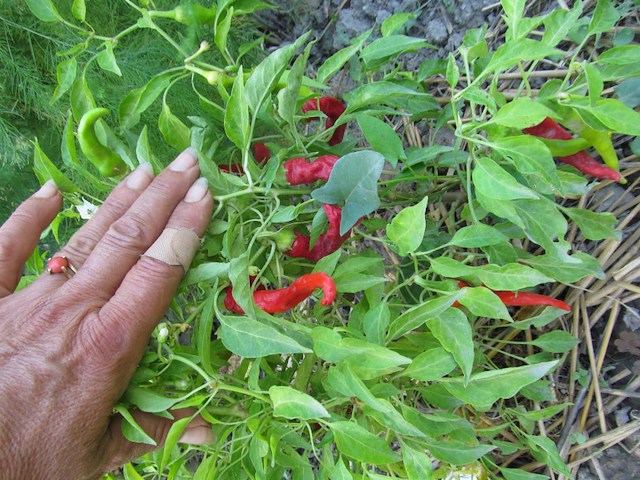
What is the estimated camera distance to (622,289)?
957mm

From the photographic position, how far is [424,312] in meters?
0.67

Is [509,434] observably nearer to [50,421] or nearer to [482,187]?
[482,187]

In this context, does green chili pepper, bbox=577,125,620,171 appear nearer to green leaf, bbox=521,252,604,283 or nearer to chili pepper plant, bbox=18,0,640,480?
chili pepper plant, bbox=18,0,640,480

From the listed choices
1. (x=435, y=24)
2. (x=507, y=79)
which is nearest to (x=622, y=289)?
(x=507, y=79)

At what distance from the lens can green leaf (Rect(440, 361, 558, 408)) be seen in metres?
0.66

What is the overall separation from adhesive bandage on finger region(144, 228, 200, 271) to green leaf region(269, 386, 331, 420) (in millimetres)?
223

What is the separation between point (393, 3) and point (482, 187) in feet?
3.10

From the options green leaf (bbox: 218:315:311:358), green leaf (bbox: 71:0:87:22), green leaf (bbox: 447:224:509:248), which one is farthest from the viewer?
green leaf (bbox: 71:0:87:22)

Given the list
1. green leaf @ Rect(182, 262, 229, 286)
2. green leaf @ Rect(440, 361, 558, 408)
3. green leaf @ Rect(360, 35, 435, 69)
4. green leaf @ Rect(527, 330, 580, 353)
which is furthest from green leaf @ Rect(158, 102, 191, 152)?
green leaf @ Rect(527, 330, 580, 353)

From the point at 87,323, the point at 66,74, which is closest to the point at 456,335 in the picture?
the point at 87,323

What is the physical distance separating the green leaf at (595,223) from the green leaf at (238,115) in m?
0.52

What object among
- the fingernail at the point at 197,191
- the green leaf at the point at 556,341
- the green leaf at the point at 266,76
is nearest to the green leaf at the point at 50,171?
the fingernail at the point at 197,191

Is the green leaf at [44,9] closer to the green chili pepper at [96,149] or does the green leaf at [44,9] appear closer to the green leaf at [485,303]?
the green chili pepper at [96,149]

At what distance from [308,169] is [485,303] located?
1.08ft
